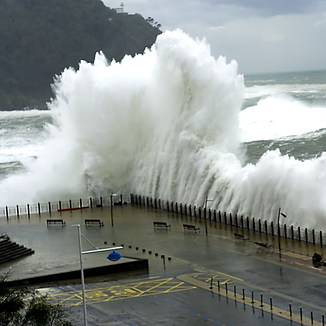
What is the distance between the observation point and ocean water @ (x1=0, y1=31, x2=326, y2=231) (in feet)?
148

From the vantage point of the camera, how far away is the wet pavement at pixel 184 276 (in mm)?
27297

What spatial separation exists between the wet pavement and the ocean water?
11.6 ft

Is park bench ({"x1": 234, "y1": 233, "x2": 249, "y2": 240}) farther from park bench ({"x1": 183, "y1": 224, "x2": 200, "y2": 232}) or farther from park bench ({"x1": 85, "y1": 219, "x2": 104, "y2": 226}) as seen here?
park bench ({"x1": 85, "y1": 219, "x2": 104, "y2": 226})

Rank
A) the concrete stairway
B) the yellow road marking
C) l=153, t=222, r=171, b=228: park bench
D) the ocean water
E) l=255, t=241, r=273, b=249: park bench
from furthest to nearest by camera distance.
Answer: l=153, t=222, r=171, b=228: park bench → the ocean water → the concrete stairway → l=255, t=241, r=273, b=249: park bench → the yellow road marking

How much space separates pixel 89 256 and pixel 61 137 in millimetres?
31869

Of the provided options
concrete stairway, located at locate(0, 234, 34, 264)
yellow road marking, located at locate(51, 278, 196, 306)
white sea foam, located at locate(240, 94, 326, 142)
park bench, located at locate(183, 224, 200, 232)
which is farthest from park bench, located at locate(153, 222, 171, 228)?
white sea foam, located at locate(240, 94, 326, 142)

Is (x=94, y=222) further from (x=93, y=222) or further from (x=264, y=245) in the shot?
(x=264, y=245)

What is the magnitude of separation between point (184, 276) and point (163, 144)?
24763 mm

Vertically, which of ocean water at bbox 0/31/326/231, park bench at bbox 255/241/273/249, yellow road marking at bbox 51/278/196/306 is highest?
ocean water at bbox 0/31/326/231

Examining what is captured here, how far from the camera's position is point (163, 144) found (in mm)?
57000

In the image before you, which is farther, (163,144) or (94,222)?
(163,144)

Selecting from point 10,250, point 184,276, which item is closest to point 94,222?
point 10,250

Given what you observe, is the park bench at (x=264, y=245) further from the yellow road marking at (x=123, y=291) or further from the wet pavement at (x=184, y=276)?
the yellow road marking at (x=123, y=291)

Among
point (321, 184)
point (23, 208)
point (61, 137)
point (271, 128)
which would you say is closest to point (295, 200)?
point (321, 184)
